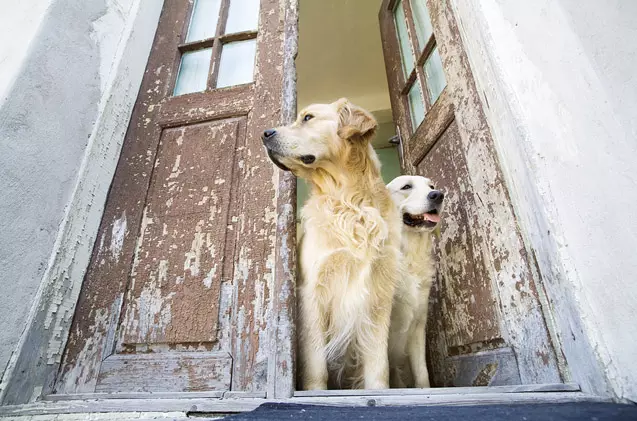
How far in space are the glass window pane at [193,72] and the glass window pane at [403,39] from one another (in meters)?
1.49

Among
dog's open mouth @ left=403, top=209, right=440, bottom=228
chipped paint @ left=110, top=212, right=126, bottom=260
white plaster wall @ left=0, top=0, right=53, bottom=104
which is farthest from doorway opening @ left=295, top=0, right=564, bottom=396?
Answer: white plaster wall @ left=0, top=0, right=53, bottom=104

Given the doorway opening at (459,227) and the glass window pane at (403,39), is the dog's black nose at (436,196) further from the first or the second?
the glass window pane at (403,39)

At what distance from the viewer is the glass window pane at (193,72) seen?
6.79ft

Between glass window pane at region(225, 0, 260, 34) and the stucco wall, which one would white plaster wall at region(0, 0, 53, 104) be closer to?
the stucco wall

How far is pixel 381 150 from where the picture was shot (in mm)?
5777

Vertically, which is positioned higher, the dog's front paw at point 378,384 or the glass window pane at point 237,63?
the glass window pane at point 237,63

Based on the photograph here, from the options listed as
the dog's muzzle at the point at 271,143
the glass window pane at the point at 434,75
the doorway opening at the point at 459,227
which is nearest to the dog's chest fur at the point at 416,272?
the doorway opening at the point at 459,227

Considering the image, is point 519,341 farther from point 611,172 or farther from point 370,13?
point 370,13

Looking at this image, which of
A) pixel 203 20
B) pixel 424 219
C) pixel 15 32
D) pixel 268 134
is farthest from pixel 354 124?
pixel 15 32

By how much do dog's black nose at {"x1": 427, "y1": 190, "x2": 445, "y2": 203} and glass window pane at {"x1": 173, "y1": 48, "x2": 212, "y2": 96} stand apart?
4.92 ft

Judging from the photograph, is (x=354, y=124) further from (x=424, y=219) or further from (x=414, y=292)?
(x=414, y=292)

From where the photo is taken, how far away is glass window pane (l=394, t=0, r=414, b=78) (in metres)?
2.59

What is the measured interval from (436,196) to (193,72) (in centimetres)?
169

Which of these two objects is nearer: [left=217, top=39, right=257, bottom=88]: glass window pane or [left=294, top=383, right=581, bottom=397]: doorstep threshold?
[left=294, top=383, right=581, bottom=397]: doorstep threshold
